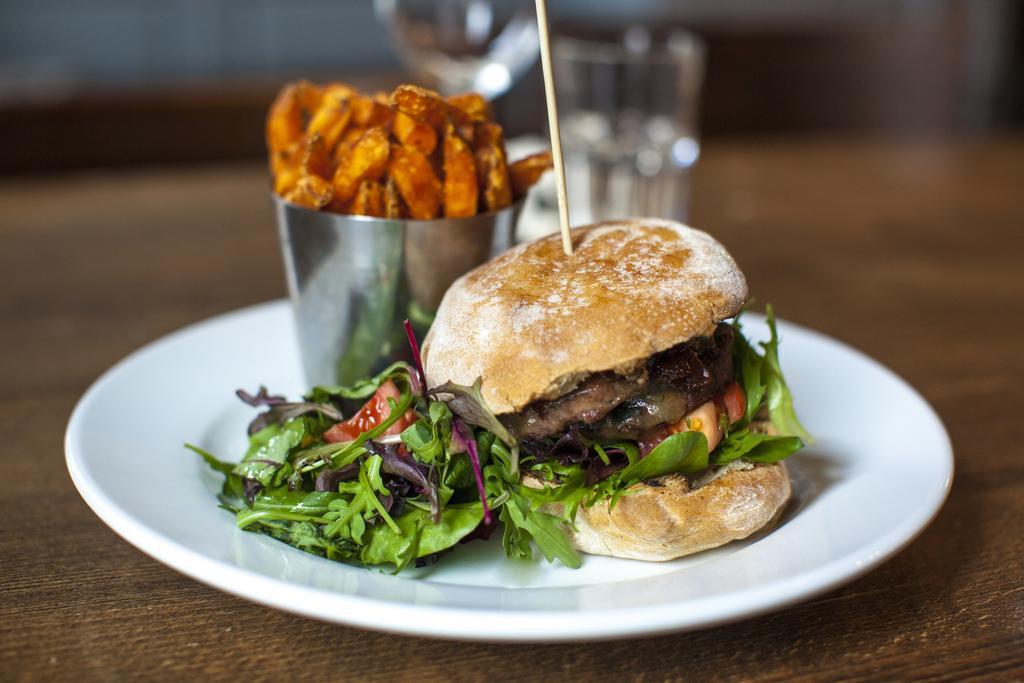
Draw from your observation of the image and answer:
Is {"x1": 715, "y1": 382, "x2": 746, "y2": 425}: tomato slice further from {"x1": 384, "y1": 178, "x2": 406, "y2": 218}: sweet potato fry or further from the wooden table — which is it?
{"x1": 384, "y1": 178, "x2": 406, "y2": 218}: sweet potato fry

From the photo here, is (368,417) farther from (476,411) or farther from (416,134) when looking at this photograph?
(416,134)

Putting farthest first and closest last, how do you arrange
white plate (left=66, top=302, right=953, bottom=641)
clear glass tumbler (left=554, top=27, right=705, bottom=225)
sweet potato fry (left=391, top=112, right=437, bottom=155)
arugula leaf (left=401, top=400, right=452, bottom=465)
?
1. clear glass tumbler (left=554, top=27, right=705, bottom=225)
2. sweet potato fry (left=391, top=112, right=437, bottom=155)
3. arugula leaf (left=401, top=400, right=452, bottom=465)
4. white plate (left=66, top=302, right=953, bottom=641)

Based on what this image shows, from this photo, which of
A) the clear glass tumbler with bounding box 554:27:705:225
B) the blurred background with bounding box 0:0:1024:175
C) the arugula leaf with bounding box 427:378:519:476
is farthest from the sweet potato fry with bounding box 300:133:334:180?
the blurred background with bounding box 0:0:1024:175

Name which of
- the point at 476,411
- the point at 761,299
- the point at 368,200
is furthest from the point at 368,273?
the point at 761,299

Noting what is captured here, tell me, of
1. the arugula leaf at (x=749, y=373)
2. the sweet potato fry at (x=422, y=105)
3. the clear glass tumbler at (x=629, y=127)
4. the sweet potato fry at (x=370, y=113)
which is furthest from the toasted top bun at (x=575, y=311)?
the clear glass tumbler at (x=629, y=127)

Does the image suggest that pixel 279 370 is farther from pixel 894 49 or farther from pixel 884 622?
pixel 894 49

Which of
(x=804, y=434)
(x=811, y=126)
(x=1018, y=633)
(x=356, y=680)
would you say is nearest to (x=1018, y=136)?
(x=811, y=126)

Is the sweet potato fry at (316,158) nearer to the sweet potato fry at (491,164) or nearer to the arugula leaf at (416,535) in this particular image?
the sweet potato fry at (491,164)
